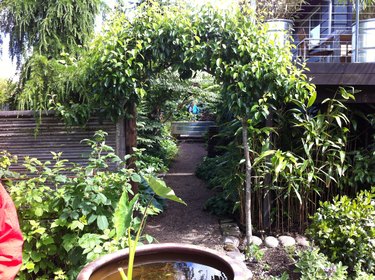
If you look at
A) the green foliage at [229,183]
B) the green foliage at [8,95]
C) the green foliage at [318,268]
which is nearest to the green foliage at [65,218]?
the green foliage at [318,268]

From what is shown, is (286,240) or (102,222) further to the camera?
(286,240)

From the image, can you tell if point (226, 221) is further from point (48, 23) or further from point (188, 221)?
point (48, 23)

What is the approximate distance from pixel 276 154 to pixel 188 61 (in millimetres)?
1508

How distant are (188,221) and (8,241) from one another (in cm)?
459

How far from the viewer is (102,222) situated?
2910 mm

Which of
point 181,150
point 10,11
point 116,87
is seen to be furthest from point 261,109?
point 181,150

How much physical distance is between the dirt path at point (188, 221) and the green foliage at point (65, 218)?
5.46ft

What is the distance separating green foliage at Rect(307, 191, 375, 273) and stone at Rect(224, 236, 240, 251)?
112cm

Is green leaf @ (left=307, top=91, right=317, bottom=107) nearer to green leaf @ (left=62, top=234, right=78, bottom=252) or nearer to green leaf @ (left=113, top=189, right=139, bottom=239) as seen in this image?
green leaf @ (left=113, top=189, right=139, bottom=239)

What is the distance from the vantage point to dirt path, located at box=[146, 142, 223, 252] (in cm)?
470

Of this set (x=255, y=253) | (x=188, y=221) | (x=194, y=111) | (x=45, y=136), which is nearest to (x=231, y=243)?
(x=255, y=253)

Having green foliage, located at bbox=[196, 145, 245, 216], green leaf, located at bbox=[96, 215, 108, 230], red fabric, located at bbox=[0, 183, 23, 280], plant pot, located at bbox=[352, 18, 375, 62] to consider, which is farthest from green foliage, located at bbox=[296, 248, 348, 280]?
plant pot, located at bbox=[352, 18, 375, 62]

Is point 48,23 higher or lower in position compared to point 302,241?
higher

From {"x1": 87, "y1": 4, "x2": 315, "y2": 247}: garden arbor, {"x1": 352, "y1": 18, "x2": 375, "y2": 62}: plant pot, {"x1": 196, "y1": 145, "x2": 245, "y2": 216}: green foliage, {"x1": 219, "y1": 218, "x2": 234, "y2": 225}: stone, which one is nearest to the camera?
{"x1": 87, "y1": 4, "x2": 315, "y2": 247}: garden arbor
